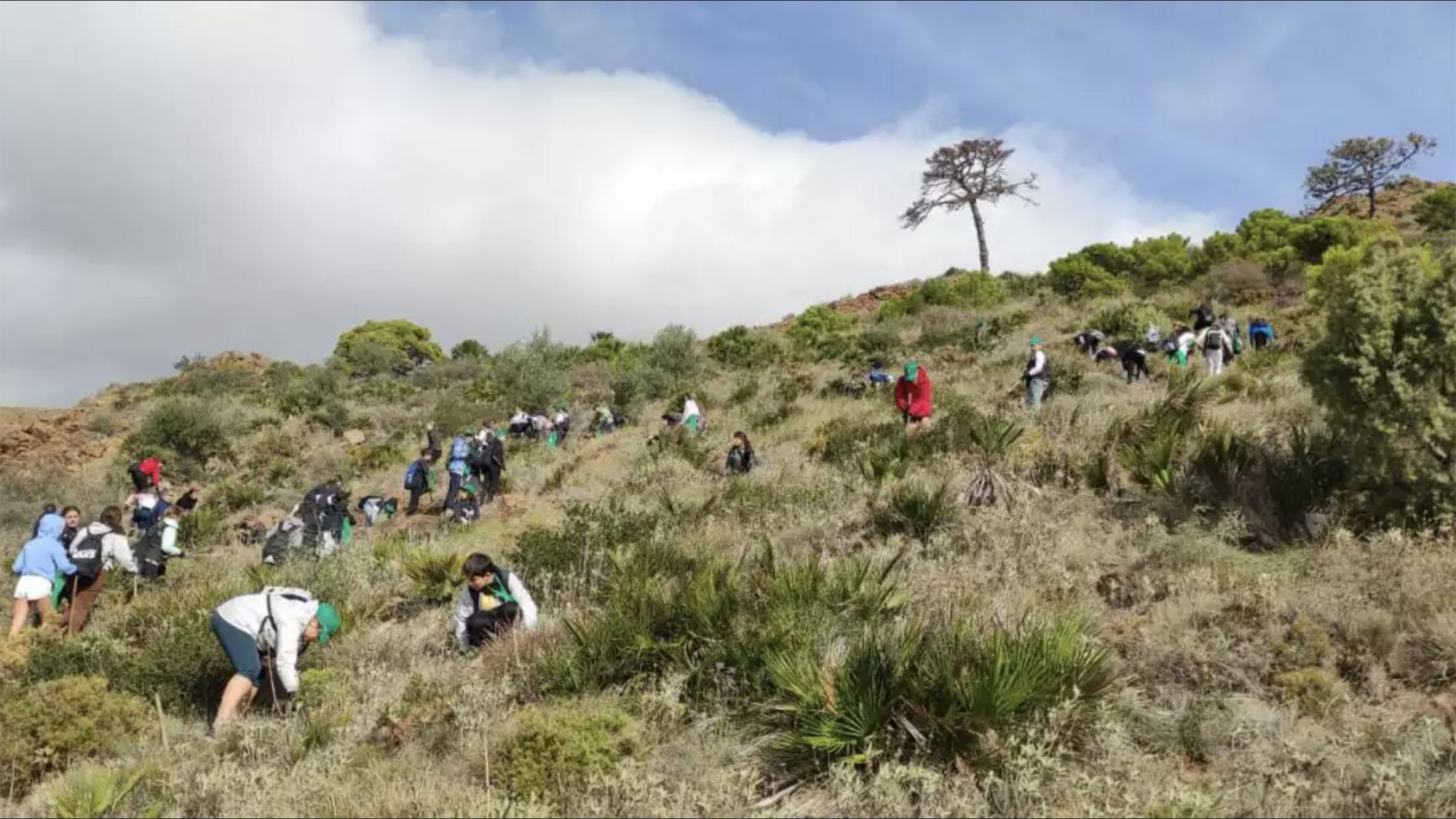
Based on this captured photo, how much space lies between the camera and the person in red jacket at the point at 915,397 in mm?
11984

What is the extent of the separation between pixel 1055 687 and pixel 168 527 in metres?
10.3

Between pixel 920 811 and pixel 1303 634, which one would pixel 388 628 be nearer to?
pixel 920 811

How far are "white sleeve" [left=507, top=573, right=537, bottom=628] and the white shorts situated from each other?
543 cm

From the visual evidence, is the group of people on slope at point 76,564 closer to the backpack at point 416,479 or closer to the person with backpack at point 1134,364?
the backpack at point 416,479

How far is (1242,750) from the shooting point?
4.20m

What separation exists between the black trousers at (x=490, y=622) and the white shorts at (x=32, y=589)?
5.21 metres

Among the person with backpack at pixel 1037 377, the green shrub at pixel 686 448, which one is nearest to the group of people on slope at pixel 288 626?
the green shrub at pixel 686 448

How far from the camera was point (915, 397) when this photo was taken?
39.4ft

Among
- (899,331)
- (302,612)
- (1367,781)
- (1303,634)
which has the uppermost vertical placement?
(899,331)

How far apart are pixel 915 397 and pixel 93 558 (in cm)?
977

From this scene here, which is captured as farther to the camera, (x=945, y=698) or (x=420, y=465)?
(x=420, y=465)

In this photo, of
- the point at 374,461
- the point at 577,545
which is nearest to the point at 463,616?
the point at 577,545

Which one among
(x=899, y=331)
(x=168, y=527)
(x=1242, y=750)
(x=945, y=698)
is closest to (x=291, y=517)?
(x=168, y=527)

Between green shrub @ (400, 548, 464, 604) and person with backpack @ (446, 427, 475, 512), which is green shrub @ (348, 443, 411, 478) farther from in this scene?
green shrub @ (400, 548, 464, 604)
